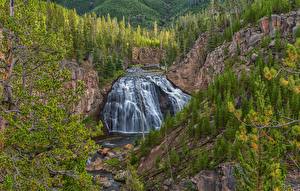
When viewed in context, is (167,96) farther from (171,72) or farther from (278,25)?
(278,25)

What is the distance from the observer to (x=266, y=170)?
584 inches

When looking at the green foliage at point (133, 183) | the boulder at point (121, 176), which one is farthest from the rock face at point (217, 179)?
the boulder at point (121, 176)

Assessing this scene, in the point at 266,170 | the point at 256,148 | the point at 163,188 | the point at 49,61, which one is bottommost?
the point at 163,188

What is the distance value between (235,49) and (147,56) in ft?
276

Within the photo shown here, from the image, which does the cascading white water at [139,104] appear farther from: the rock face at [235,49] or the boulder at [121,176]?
the boulder at [121,176]

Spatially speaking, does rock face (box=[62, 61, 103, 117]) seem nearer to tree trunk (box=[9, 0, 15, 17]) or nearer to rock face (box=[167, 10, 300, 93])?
rock face (box=[167, 10, 300, 93])

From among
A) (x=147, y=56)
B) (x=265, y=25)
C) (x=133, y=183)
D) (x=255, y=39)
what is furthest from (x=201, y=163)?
(x=147, y=56)

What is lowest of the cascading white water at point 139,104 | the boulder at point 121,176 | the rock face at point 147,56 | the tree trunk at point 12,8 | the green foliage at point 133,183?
the boulder at point 121,176

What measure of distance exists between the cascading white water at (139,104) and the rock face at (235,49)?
576 centimetres

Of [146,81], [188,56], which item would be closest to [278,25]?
[146,81]

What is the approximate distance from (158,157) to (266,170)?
79.1 ft

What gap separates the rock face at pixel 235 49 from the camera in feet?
175

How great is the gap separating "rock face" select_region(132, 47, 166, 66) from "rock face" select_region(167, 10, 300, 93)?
48.2m

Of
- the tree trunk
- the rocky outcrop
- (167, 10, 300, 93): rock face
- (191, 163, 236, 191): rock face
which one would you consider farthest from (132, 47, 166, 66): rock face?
the tree trunk
